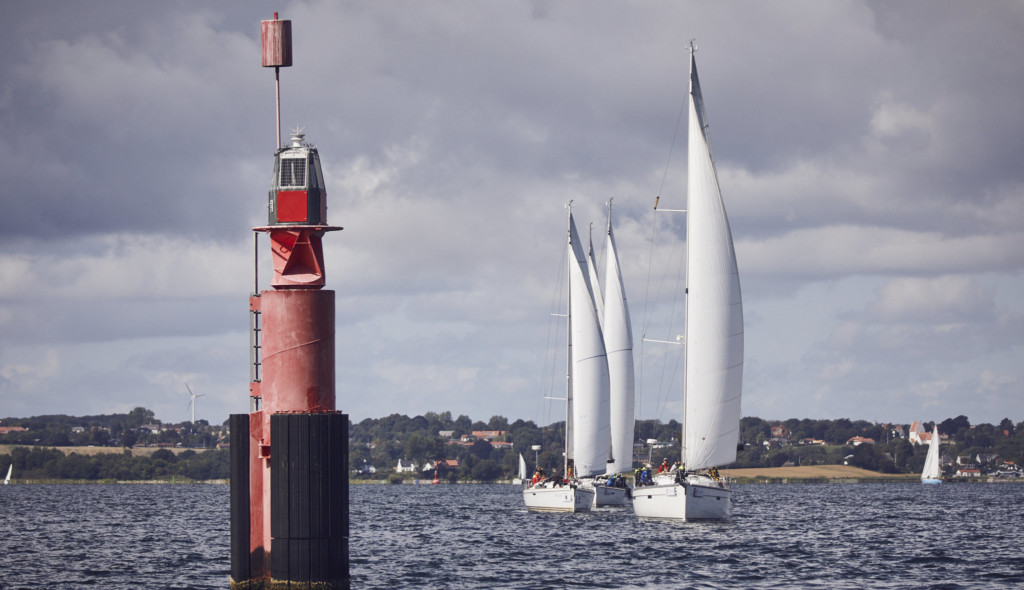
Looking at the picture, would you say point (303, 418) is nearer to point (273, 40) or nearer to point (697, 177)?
point (273, 40)

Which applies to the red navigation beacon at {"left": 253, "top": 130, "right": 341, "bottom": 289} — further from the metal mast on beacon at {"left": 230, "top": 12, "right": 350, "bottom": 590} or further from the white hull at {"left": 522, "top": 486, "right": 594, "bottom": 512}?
the white hull at {"left": 522, "top": 486, "right": 594, "bottom": 512}

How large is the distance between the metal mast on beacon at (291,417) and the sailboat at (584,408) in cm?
5246

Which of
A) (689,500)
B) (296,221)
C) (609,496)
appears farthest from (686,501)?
(296,221)

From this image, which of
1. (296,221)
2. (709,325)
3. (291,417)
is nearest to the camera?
(291,417)

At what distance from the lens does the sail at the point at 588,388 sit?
81.4 metres

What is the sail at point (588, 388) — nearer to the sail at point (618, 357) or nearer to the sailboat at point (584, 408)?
the sailboat at point (584, 408)

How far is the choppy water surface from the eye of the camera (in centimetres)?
4034

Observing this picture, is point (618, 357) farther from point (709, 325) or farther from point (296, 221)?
point (296, 221)

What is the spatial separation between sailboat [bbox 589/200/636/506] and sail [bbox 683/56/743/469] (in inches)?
878

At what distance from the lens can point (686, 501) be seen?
204 feet

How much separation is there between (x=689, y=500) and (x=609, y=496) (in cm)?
2185

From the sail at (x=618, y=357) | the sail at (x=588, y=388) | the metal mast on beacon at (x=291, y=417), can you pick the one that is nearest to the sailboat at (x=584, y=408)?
the sail at (x=588, y=388)

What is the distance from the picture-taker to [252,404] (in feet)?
93.5

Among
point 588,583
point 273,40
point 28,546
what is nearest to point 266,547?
point 273,40
